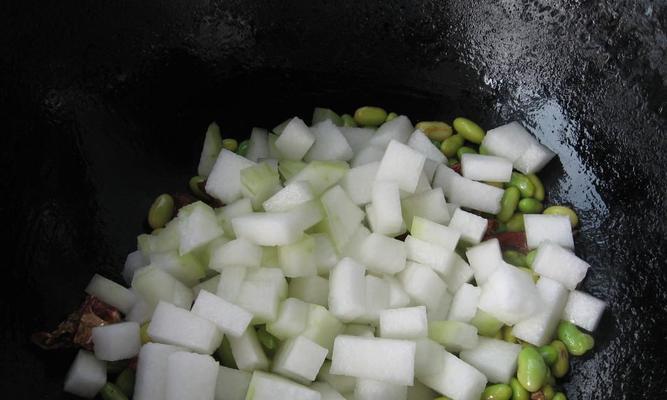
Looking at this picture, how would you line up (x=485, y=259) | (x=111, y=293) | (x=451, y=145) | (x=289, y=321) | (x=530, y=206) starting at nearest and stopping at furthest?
(x=289, y=321)
(x=111, y=293)
(x=485, y=259)
(x=530, y=206)
(x=451, y=145)

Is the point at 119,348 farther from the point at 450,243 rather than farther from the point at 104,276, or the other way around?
the point at 450,243

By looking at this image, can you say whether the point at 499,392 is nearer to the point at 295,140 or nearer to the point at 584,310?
the point at 584,310

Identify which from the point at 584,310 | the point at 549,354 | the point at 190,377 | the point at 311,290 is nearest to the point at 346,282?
the point at 311,290

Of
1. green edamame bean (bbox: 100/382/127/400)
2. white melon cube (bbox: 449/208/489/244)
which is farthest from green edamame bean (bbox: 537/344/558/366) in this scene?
green edamame bean (bbox: 100/382/127/400)

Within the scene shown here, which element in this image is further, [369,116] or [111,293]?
[369,116]

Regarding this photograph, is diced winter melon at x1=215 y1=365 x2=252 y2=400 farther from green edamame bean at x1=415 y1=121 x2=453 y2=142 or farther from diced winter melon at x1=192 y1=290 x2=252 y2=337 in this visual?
green edamame bean at x1=415 y1=121 x2=453 y2=142

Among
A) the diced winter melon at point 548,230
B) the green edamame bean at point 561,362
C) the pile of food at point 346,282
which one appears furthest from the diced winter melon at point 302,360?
the diced winter melon at point 548,230

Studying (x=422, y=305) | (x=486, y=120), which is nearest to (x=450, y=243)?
(x=422, y=305)
